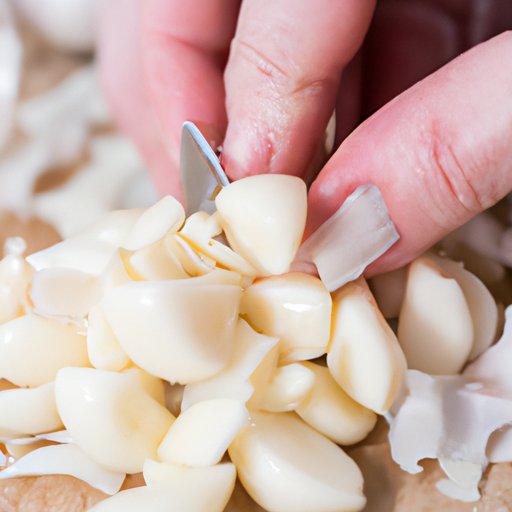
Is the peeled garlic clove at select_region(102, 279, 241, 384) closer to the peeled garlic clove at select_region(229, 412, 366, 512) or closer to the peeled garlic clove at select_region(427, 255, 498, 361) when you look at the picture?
the peeled garlic clove at select_region(229, 412, 366, 512)

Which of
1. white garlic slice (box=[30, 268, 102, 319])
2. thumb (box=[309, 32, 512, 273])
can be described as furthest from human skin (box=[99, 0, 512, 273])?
white garlic slice (box=[30, 268, 102, 319])

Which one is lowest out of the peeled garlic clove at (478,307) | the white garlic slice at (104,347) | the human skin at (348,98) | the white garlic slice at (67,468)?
the white garlic slice at (67,468)

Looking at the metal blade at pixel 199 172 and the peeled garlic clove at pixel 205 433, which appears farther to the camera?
the metal blade at pixel 199 172

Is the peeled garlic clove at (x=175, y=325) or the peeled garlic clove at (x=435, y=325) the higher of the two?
the peeled garlic clove at (x=175, y=325)

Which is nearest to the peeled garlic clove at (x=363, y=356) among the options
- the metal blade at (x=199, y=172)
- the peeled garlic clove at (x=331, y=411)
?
the peeled garlic clove at (x=331, y=411)

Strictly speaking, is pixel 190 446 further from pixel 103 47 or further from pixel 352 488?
pixel 103 47

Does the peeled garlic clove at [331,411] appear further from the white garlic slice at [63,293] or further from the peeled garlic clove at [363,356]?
the white garlic slice at [63,293]

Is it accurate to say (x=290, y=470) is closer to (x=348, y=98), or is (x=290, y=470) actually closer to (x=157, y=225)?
(x=157, y=225)
